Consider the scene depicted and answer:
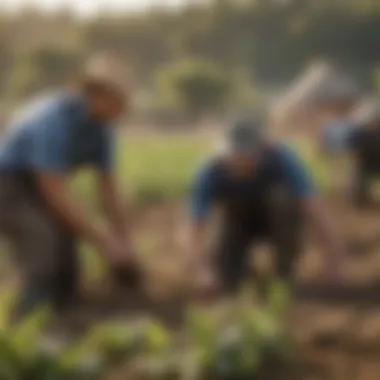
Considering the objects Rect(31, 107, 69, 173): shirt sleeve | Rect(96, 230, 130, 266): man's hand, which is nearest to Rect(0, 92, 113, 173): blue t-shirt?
Rect(31, 107, 69, 173): shirt sleeve

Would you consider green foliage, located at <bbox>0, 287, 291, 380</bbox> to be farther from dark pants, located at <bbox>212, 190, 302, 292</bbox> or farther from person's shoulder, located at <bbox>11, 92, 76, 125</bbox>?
person's shoulder, located at <bbox>11, 92, 76, 125</bbox>

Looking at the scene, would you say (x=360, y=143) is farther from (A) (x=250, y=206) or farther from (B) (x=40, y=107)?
(B) (x=40, y=107)

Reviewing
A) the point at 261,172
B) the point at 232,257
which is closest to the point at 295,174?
the point at 261,172

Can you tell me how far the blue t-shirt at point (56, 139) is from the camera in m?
1.56

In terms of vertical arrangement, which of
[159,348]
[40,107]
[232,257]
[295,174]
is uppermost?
[40,107]

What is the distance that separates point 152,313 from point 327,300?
271 mm

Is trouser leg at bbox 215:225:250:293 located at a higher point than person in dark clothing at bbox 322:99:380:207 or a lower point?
lower

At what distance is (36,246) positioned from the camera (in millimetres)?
1562

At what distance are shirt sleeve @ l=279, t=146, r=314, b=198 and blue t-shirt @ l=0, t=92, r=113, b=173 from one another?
27 centimetres

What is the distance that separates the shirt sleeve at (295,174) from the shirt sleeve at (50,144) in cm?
34

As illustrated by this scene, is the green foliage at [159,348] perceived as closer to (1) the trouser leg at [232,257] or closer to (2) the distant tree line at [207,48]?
(1) the trouser leg at [232,257]

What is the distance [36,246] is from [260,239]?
0.35 m

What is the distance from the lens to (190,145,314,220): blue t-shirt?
5.18ft

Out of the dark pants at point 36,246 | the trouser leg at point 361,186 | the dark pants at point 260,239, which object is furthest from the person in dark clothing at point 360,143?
the dark pants at point 36,246
